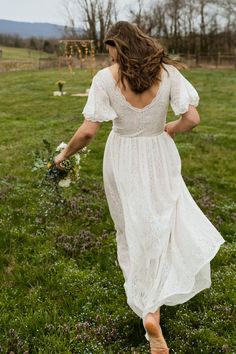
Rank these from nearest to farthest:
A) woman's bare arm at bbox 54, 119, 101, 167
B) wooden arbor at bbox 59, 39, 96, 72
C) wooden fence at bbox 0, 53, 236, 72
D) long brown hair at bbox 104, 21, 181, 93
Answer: long brown hair at bbox 104, 21, 181, 93, woman's bare arm at bbox 54, 119, 101, 167, wooden arbor at bbox 59, 39, 96, 72, wooden fence at bbox 0, 53, 236, 72

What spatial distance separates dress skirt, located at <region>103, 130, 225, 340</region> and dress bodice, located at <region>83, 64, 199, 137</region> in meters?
0.17

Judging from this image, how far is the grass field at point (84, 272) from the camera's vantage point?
5473mm

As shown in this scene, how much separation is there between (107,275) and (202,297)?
1.39 m

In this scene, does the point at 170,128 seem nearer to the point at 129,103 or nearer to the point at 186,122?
the point at 186,122

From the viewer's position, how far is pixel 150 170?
5.19m

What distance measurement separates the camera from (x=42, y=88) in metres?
35.8

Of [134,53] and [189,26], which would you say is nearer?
[134,53]

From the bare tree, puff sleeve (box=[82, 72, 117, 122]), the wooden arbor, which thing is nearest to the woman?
puff sleeve (box=[82, 72, 117, 122])

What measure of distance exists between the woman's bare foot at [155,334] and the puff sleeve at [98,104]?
2000 millimetres

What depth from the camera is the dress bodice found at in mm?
4859

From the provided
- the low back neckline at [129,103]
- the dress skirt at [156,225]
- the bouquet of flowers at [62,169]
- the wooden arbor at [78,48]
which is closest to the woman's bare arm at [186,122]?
the dress skirt at [156,225]

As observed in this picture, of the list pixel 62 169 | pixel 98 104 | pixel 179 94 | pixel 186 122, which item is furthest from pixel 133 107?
pixel 62 169

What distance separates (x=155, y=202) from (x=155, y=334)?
1.32m

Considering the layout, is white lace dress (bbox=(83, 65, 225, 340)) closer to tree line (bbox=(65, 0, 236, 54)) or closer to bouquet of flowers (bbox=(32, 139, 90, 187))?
bouquet of flowers (bbox=(32, 139, 90, 187))
